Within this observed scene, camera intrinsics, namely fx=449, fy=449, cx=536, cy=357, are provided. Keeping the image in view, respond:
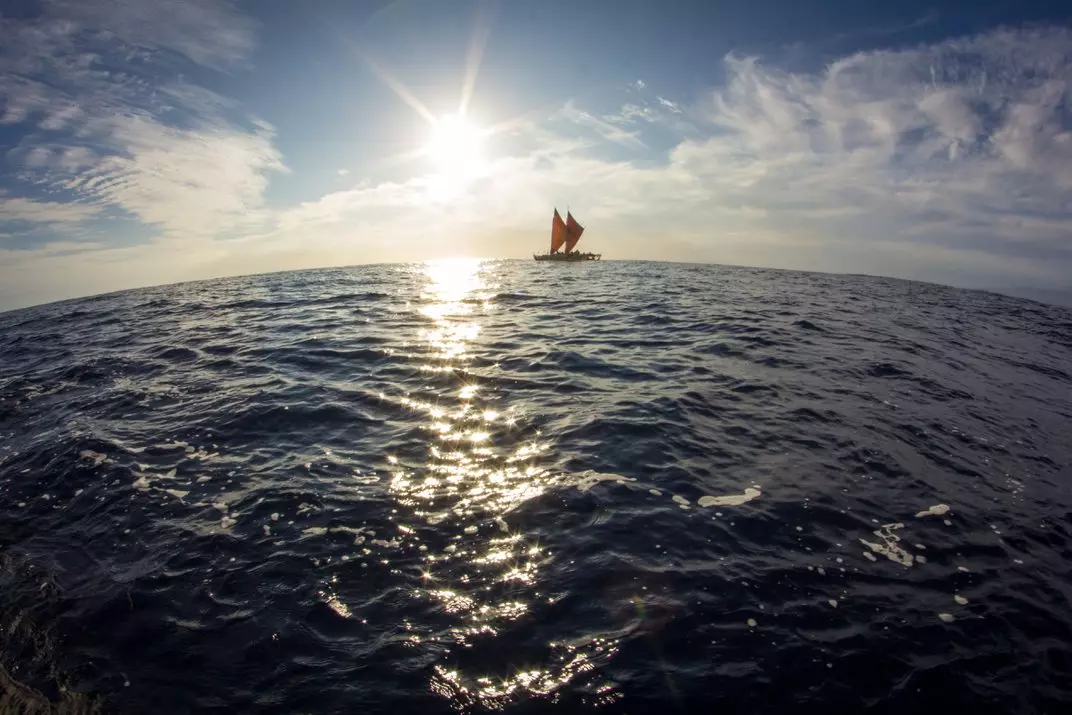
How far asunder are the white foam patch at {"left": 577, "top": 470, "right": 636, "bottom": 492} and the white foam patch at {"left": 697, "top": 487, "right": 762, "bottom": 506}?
4.01 feet

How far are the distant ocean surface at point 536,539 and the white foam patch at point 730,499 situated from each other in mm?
80

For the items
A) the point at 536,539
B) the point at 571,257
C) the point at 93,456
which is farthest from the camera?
the point at 571,257

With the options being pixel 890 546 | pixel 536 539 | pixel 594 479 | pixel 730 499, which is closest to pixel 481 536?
pixel 536 539

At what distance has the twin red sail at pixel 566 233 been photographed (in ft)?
316

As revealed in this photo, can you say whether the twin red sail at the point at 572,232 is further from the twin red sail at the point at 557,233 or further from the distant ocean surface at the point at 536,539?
the distant ocean surface at the point at 536,539

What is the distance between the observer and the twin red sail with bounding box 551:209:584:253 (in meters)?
96.4

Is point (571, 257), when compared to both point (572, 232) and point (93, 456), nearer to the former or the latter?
point (572, 232)

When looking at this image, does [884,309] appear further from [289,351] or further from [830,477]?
[289,351]

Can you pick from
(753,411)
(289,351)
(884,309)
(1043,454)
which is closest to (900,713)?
(753,411)

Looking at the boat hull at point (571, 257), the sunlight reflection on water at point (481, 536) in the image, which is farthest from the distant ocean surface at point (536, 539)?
the boat hull at point (571, 257)

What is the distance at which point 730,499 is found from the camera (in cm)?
703

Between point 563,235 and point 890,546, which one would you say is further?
point 563,235

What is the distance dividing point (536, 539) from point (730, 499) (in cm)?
319

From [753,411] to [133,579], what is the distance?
11110 mm
